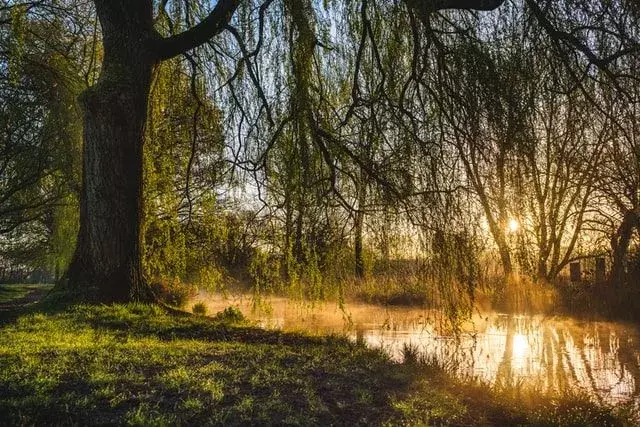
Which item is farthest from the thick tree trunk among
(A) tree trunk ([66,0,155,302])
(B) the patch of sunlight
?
(B) the patch of sunlight

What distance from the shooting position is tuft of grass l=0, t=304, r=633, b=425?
128 inches

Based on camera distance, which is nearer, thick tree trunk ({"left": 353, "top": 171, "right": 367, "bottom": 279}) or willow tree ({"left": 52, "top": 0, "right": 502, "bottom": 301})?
thick tree trunk ({"left": 353, "top": 171, "right": 367, "bottom": 279})

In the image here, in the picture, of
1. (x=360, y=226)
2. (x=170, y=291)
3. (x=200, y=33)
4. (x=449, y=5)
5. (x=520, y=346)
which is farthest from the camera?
(x=170, y=291)

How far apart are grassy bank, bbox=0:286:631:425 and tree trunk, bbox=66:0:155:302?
3.77 feet

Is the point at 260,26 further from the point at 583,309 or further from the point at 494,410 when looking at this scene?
the point at 583,309

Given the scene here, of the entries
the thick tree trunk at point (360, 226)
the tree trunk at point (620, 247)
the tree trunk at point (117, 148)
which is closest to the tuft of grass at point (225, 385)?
the thick tree trunk at point (360, 226)

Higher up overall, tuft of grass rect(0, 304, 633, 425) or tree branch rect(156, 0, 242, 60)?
tree branch rect(156, 0, 242, 60)

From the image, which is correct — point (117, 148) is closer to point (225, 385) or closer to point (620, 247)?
point (225, 385)

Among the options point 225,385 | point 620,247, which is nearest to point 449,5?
point 225,385

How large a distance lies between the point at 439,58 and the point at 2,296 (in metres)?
17.5

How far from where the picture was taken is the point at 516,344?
373 inches

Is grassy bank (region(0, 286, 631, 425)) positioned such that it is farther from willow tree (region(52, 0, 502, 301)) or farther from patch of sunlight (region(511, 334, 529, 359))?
patch of sunlight (region(511, 334, 529, 359))

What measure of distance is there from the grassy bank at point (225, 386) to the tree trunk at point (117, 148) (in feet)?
3.77

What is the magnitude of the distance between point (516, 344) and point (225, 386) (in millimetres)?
6888
